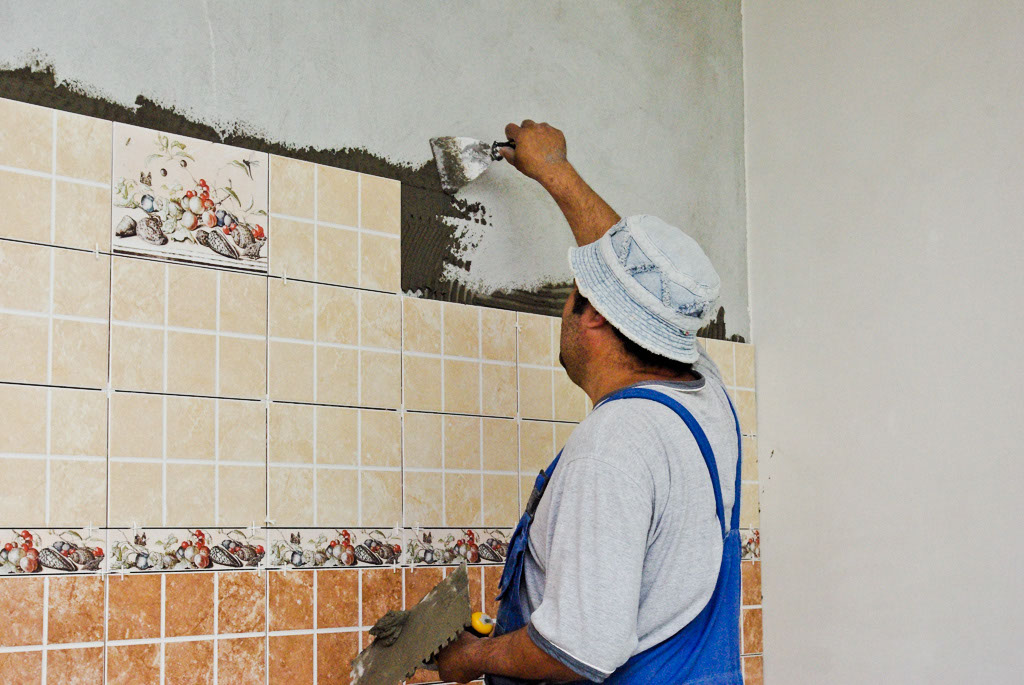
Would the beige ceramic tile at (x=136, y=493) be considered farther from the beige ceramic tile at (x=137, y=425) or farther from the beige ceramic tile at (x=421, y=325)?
the beige ceramic tile at (x=421, y=325)

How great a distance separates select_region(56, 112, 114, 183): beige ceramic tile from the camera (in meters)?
1.93

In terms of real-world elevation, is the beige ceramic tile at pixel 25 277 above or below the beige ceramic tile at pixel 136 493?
above

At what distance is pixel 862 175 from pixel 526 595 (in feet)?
5.62

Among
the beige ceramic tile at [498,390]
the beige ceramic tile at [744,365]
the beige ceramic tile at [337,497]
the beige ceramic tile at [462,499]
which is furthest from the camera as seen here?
Answer: the beige ceramic tile at [744,365]

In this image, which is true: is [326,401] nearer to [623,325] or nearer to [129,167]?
[129,167]

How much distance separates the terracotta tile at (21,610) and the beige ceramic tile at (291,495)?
1.46 ft

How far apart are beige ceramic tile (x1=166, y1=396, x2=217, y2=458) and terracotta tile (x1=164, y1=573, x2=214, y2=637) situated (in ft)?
0.71

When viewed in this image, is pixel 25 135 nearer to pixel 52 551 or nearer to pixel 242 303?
pixel 242 303

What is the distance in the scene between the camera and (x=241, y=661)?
6.60 feet

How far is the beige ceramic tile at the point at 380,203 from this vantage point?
2336 mm

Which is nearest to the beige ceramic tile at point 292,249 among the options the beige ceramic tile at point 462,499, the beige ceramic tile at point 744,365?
the beige ceramic tile at point 462,499

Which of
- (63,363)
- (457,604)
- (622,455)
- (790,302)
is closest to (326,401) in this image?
(63,363)

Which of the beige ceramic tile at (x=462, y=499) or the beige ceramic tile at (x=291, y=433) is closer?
the beige ceramic tile at (x=291, y=433)

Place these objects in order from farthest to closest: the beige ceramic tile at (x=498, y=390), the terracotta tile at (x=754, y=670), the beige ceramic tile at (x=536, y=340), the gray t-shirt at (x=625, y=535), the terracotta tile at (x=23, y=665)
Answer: the terracotta tile at (x=754, y=670) < the beige ceramic tile at (x=536, y=340) < the beige ceramic tile at (x=498, y=390) < the terracotta tile at (x=23, y=665) < the gray t-shirt at (x=625, y=535)
